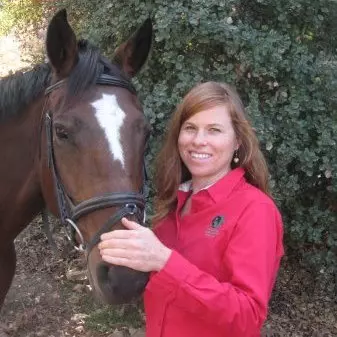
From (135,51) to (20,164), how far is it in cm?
81

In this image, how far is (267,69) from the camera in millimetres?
3707

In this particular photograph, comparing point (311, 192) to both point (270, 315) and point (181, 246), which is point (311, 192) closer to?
point (270, 315)

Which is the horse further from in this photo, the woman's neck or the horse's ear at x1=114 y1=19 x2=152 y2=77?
the woman's neck

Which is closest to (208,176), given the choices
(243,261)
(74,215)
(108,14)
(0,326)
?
(243,261)

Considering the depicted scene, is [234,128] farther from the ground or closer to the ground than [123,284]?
farther from the ground

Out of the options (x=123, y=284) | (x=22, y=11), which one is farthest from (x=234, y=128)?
(x=22, y=11)

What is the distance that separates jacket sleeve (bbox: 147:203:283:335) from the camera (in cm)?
152

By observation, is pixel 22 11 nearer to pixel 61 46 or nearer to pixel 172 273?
pixel 61 46

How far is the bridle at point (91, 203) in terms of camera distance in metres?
1.71

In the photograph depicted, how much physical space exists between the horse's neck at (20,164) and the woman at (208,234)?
2.06 feet

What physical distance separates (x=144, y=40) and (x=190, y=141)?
→ 2.14 ft

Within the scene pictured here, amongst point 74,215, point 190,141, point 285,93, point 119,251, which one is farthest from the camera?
point 285,93

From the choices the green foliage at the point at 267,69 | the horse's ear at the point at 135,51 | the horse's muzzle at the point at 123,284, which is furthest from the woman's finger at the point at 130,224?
the green foliage at the point at 267,69

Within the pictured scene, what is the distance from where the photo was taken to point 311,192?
4.35 m
